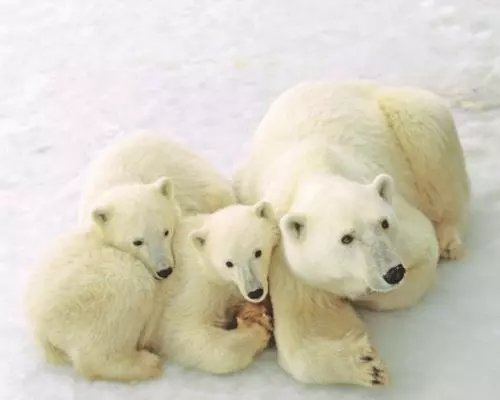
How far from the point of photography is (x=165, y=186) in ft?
5.75

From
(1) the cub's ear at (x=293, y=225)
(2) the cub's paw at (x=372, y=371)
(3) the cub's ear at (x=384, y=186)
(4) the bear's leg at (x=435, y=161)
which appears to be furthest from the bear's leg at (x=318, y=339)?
(4) the bear's leg at (x=435, y=161)

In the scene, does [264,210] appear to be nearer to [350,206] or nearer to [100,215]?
Answer: [350,206]

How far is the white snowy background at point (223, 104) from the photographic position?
5.62 ft

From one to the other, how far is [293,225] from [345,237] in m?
0.09

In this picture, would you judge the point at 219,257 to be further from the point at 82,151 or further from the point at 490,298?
the point at 82,151

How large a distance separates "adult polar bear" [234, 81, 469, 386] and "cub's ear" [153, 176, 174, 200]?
0.18 metres

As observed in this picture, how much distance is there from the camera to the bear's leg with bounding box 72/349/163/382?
1.71 meters

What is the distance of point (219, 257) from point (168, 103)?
3.72ft

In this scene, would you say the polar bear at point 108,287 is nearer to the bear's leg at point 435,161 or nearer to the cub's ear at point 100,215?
the cub's ear at point 100,215

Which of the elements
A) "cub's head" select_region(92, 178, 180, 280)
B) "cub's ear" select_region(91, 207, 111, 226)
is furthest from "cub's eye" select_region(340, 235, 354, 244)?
"cub's ear" select_region(91, 207, 111, 226)

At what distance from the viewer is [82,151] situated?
2.52 metres

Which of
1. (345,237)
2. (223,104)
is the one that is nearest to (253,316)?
(345,237)

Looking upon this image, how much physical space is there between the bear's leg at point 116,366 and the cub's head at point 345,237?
0.31 metres

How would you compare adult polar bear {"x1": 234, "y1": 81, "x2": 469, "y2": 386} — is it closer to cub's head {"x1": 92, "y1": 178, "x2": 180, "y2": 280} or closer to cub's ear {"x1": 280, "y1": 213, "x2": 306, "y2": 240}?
cub's ear {"x1": 280, "y1": 213, "x2": 306, "y2": 240}
